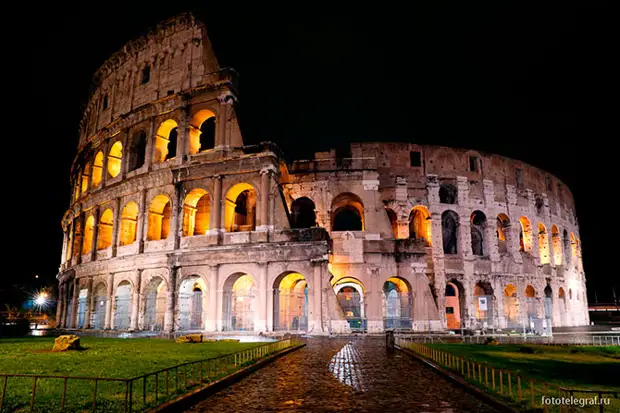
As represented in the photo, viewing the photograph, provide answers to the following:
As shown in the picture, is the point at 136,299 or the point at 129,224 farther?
the point at 129,224

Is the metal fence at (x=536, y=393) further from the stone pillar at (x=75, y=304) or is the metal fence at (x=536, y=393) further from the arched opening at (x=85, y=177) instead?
the arched opening at (x=85, y=177)

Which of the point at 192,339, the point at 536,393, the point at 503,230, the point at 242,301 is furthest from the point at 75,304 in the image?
the point at 503,230

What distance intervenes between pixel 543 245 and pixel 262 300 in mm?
22857

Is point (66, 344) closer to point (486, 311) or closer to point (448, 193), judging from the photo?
point (448, 193)

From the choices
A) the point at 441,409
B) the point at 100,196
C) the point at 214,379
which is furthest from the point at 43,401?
the point at 100,196

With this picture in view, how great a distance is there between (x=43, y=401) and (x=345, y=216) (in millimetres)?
39181

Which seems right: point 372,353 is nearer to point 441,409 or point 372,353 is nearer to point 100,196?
point 441,409

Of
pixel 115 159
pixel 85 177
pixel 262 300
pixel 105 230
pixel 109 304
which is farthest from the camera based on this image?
pixel 85 177

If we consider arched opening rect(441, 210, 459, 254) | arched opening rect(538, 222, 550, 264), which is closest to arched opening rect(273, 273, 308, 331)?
arched opening rect(441, 210, 459, 254)

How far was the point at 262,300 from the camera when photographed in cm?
2211

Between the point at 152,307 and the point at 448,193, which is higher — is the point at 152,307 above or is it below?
below

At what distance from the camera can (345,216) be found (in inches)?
1791

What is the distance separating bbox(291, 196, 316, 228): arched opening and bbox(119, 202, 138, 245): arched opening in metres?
9.56

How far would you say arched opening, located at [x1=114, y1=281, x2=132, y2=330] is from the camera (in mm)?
25656
